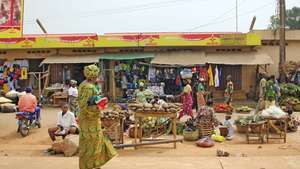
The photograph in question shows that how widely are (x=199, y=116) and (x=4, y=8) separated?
8820 millimetres

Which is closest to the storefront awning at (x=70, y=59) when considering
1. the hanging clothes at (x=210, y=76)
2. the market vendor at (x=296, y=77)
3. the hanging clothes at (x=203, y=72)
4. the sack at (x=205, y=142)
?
the hanging clothes at (x=203, y=72)

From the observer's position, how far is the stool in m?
10.3

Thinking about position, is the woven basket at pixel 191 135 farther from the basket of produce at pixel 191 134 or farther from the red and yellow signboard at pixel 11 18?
the red and yellow signboard at pixel 11 18

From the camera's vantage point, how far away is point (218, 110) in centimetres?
1638

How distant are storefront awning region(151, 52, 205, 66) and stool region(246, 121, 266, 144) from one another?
8.65 meters

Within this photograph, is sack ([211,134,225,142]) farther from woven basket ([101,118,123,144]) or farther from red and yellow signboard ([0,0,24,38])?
red and yellow signboard ([0,0,24,38])

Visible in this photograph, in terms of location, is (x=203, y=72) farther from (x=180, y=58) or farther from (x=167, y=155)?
(x=167, y=155)

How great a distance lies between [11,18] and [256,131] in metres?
10.1

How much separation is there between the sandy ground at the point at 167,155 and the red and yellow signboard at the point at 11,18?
4.21m

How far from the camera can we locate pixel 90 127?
6051 mm

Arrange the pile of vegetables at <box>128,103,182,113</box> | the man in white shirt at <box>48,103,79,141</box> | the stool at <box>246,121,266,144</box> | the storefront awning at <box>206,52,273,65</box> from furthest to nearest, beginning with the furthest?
the storefront awning at <box>206,52,273,65</box> → the stool at <box>246,121,266,144</box> → the man in white shirt at <box>48,103,79,141</box> → the pile of vegetables at <box>128,103,182,113</box>

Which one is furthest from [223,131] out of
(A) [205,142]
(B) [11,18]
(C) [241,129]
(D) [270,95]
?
(B) [11,18]

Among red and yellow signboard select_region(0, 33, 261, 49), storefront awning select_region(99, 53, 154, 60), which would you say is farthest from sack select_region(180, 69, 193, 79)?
storefront awning select_region(99, 53, 154, 60)

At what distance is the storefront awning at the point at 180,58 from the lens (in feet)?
63.4
